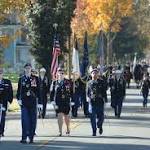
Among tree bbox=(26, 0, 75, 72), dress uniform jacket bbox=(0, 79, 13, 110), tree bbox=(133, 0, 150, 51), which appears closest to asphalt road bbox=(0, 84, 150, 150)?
dress uniform jacket bbox=(0, 79, 13, 110)

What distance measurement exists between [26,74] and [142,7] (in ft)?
222

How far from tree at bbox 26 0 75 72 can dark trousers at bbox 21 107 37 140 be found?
2103 cm

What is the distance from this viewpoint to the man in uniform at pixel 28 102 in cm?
1784

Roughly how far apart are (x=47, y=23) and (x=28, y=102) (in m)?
21.4

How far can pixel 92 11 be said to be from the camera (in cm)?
6062

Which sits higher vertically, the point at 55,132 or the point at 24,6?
the point at 24,6

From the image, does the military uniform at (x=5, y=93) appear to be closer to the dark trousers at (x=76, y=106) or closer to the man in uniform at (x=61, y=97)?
the man in uniform at (x=61, y=97)

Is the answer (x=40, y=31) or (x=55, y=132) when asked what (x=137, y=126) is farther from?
(x=40, y=31)

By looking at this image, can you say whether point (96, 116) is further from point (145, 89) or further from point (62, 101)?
point (145, 89)

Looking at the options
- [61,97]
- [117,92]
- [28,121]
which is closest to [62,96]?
[61,97]

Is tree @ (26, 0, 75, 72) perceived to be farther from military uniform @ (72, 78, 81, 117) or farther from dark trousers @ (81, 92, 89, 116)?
military uniform @ (72, 78, 81, 117)

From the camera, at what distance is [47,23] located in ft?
128

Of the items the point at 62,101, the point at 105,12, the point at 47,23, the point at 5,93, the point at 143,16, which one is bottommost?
the point at 62,101

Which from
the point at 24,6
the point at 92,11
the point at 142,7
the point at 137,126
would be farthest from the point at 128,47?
the point at 137,126
